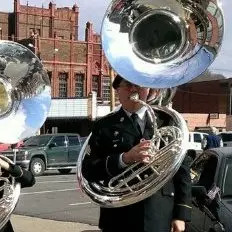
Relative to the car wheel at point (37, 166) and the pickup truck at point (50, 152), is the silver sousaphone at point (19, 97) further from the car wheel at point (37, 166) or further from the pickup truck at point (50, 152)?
the car wheel at point (37, 166)

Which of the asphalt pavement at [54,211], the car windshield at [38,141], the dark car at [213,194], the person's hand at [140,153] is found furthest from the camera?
the car windshield at [38,141]

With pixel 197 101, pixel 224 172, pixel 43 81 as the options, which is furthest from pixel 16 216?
pixel 197 101

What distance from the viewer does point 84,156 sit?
3775 millimetres

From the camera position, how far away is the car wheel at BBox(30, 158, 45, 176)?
67.6 ft

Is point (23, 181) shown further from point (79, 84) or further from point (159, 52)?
point (79, 84)

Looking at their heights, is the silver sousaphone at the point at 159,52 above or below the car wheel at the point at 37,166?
above

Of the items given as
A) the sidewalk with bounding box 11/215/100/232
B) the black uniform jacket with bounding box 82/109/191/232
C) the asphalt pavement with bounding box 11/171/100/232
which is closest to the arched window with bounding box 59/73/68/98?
the asphalt pavement with bounding box 11/171/100/232

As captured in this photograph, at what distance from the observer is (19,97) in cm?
391

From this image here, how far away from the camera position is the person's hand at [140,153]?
338 centimetres

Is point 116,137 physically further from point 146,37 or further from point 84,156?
point 146,37

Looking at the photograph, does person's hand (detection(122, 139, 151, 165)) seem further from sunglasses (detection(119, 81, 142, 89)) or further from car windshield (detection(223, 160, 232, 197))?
car windshield (detection(223, 160, 232, 197))

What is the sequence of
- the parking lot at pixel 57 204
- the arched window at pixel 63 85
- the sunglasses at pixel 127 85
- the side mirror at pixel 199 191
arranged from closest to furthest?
1. the sunglasses at pixel 127 85
2. the side mirror at pixel 199 191
3. the parking lot at pixel 57 204
4. the arched window at pixel 63 85

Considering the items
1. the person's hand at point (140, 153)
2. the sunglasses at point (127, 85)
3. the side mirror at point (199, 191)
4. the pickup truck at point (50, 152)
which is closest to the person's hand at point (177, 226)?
the person's hand at point (140, 153)

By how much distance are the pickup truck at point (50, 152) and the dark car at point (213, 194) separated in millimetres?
14347
